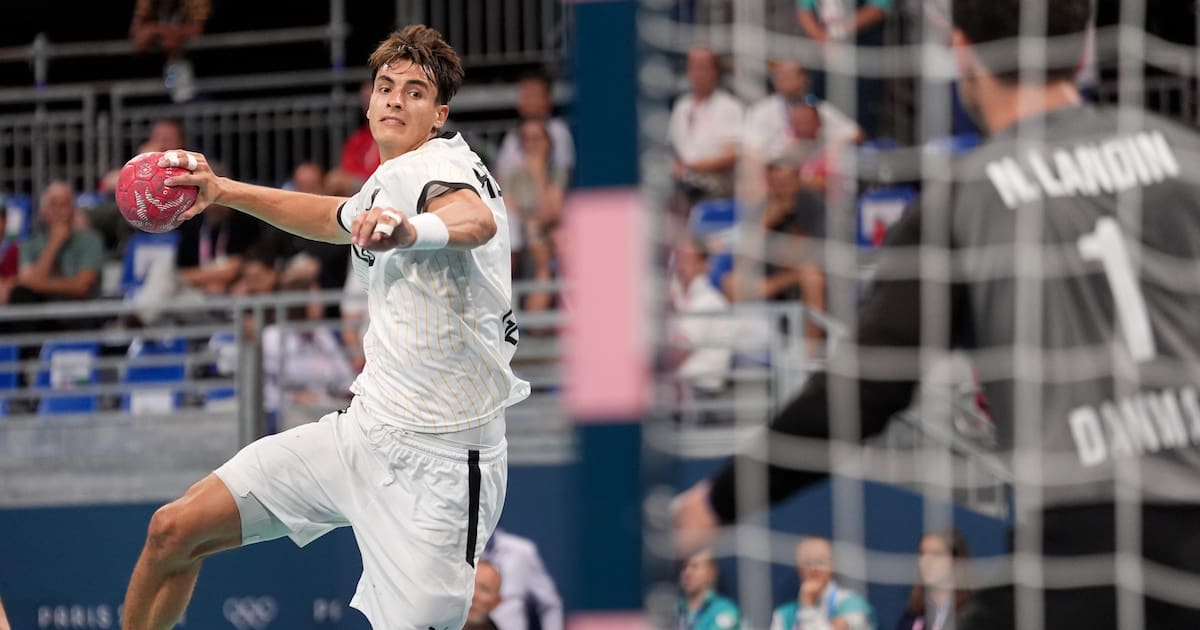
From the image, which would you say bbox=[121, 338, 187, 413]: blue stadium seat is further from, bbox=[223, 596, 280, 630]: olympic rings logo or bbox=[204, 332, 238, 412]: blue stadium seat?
bbox=[223, 596, 280, 630]: olympic rings logo

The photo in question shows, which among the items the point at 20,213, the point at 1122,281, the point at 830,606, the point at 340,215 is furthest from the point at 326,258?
the point at 1122,281

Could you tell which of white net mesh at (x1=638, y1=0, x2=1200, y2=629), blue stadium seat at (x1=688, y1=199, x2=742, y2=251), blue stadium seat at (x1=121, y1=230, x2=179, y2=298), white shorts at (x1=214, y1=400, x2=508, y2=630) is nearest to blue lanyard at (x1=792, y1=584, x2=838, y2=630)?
white net mesh at (x1=638, y1=0, x2=1200, y2=629)

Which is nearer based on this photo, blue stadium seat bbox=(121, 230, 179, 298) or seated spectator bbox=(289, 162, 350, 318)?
seated spectator bbox=(289, 162, 350, 318)

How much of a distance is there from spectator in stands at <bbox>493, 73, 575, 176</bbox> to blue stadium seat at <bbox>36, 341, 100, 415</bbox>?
8.01 feet

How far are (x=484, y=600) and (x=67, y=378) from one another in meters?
3.05

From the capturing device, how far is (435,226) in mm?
3639

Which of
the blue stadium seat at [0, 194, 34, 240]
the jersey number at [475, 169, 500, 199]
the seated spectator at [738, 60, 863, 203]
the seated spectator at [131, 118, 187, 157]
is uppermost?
the seated spectator at [131, 118, 187, 157]

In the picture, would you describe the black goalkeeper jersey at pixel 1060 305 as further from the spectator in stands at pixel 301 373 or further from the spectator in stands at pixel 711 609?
the spectator in stands at pixel 301 373

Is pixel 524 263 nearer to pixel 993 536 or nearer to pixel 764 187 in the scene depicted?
pixel 764 187

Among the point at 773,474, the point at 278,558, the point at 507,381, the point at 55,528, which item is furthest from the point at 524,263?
the point at 773,474

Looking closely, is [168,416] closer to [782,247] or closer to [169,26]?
[782,247]

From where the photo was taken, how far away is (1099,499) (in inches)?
107

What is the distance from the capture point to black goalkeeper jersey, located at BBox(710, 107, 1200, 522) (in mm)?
2678

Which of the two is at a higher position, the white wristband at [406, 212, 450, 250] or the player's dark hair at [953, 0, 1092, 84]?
the player's dark hair at [953, 0, 1092, 84]
